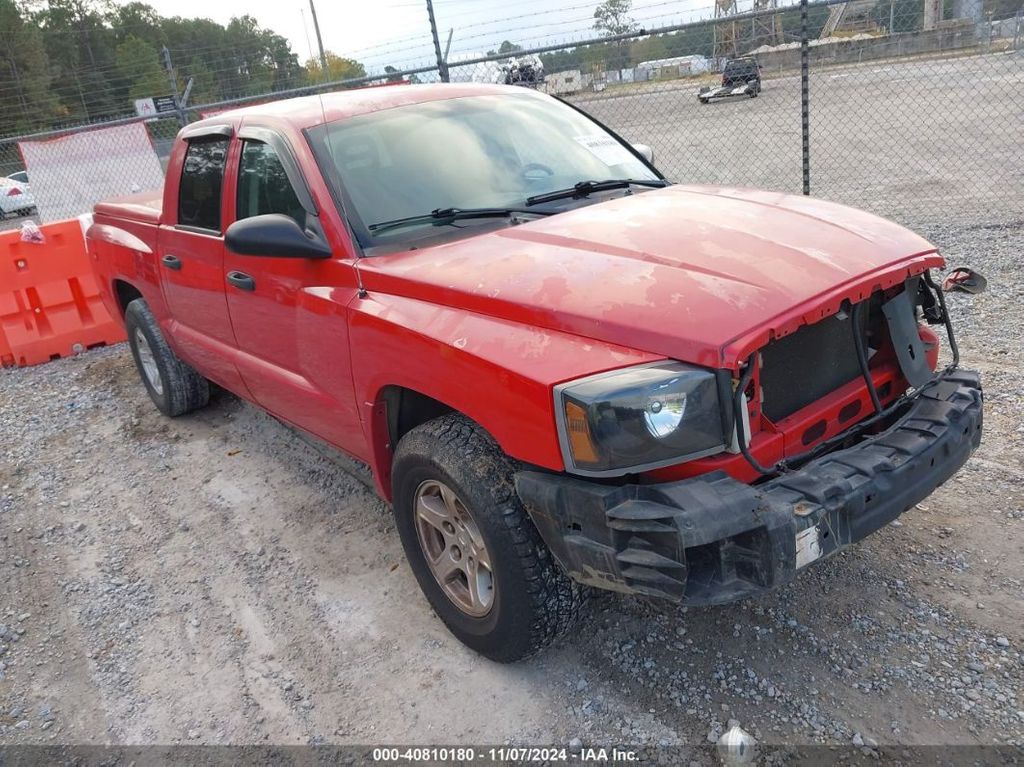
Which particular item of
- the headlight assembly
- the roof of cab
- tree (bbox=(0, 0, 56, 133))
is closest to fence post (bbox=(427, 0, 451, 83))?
the roof of cab

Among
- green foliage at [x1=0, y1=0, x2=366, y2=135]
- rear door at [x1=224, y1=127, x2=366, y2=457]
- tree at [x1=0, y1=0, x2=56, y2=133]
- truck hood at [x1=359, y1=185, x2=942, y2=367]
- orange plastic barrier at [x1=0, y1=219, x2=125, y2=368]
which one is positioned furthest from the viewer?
tree at [x1=0, y1=0, x2=56, y2=133]

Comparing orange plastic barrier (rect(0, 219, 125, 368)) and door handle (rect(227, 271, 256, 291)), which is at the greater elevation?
door handle (rect(227, 271, 256, 291))

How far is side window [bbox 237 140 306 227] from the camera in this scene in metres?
3.43

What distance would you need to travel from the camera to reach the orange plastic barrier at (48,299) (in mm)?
6961

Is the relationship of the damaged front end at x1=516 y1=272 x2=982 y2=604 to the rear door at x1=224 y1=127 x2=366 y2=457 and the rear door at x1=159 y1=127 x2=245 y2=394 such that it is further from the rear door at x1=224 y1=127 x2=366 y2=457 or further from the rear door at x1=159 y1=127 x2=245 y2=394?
the rear door at x1=159 y1=127 x2=245 y2=394

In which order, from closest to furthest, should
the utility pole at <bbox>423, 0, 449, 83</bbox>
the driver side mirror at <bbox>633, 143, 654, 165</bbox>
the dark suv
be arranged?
the driver side mirror at <bbox>633, 143, 654, 165</bbox> → the utility pole at <bbox>423, 0, 449, 83</bbox> → the dark suv

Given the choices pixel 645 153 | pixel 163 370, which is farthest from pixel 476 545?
pixel 163 370

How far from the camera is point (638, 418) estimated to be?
2178mm

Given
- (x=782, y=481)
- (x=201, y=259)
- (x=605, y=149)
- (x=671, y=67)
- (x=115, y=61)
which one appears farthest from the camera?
(x=115, y=61)

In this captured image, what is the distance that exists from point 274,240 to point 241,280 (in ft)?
2.53

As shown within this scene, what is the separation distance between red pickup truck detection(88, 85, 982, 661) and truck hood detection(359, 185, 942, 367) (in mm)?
11

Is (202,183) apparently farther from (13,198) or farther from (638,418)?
(13,198)

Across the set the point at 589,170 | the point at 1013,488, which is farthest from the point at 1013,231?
the point at 589,170

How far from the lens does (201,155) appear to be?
429cm
